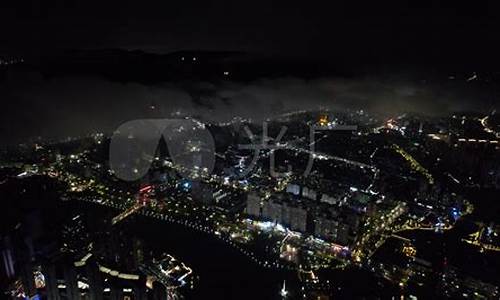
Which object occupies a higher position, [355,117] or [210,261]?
[355,117]

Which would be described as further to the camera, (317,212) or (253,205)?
(253,205)

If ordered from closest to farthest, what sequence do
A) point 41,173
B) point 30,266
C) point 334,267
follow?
point 30,266, point 334,267, point 41,173

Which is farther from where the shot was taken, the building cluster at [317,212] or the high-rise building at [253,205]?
the high-rise building at [253,205]

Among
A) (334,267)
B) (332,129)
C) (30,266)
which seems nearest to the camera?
(30,266)

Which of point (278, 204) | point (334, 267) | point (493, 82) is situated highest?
point (493, 82)

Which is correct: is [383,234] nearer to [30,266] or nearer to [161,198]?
[161,198]

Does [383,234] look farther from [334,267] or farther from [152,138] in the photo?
[152,138]

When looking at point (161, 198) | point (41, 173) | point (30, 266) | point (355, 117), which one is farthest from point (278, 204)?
Result: point (355, 117)

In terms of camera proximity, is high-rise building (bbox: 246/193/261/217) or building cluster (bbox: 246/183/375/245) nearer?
building cluster (bbox: 246/183/375/245)

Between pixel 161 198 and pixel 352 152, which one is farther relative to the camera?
pixel 352 152
